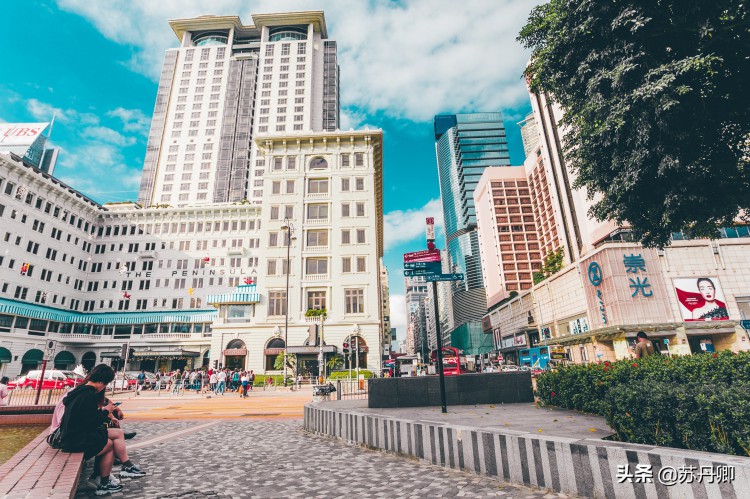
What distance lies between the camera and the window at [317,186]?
42341 mm

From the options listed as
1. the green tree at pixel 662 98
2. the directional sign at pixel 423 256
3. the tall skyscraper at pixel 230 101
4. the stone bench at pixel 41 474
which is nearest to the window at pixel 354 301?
the directional sign at pixel 423 256

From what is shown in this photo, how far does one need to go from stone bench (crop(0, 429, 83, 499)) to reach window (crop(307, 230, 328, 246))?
35023 millimetres

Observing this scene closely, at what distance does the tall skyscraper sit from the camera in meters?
84.3

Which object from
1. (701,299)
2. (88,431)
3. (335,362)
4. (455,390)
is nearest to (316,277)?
(335,362)

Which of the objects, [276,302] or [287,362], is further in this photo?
[276,302]

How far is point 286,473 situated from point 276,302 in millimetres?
33458

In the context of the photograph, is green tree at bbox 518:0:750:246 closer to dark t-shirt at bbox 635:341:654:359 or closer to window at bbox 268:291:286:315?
dark t-shirt at bbox 635:341:654:359

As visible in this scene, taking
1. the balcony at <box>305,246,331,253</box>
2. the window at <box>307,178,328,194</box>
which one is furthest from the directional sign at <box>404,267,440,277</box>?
the window at <box>307,178,328,194</box>

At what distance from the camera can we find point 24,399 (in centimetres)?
1912

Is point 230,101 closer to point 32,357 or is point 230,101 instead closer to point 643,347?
point 32,357

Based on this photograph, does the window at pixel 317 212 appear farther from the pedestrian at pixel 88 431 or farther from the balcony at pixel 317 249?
the pedestrian at pixel 88 431

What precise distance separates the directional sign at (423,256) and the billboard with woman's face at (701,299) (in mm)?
34301

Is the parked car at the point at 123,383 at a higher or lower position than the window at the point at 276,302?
lower

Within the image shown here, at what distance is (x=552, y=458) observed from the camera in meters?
4.30
